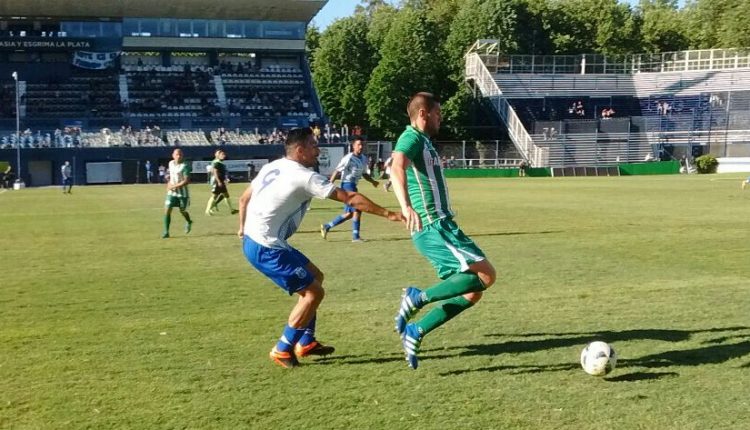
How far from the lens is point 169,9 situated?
204 feet

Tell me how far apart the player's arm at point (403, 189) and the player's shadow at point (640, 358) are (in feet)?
3.97

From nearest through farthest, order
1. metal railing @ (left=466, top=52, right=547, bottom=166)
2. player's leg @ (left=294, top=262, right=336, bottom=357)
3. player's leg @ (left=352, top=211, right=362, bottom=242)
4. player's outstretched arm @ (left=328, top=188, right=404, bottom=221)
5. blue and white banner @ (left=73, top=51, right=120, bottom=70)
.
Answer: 1. player's outstretched arm @ (left=328, top=188, right=404, bottom=221)
2. player's leg @ (left=294, top=262, right=336, bottom=357)
3. player's leg @ (left=352, top=211, right=362, bottom=242)
4. metal railing @ (left=466, top=52, right=547, bottom=166)
5. blue and white banner @ (left=73, top=51, right=120, bottom=70)

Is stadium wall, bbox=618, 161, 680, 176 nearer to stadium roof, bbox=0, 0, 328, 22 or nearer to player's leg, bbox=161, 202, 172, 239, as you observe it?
stadium roof, bbox=0, 0, 328, 22

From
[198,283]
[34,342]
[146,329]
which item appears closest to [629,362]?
[146,329]

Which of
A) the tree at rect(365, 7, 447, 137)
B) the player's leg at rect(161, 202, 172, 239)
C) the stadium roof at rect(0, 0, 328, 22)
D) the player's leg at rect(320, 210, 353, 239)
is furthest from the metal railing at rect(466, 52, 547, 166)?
the player's leg at rect(161, 202, 172, 239)

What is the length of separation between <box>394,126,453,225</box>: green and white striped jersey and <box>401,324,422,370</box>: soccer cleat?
0.87 metres

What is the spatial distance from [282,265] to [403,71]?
61800mm

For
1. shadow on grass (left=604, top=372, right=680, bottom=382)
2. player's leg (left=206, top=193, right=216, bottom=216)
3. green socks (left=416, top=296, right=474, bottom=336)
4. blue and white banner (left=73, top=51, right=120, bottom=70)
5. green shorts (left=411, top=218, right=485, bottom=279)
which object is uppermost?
blue and white banner (left=73, top=51, right=120, bottom=70)

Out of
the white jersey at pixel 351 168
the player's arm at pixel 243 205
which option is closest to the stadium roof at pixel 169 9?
the white jersey at pixel 351 168

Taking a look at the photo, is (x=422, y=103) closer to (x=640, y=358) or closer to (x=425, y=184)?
(x=425, y=184)

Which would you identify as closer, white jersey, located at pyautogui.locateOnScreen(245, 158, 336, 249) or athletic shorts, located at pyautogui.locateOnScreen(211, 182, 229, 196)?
white jersey, located at pyautogui.locateOnScreen(245, 158, 336, 249)

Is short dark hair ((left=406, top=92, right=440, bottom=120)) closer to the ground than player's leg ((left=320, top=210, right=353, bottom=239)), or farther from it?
farther from it

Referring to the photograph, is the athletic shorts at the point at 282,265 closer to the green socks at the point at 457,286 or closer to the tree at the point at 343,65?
the green socks at the point at 457,286

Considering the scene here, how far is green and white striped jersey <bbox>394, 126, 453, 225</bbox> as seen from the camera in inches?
260
